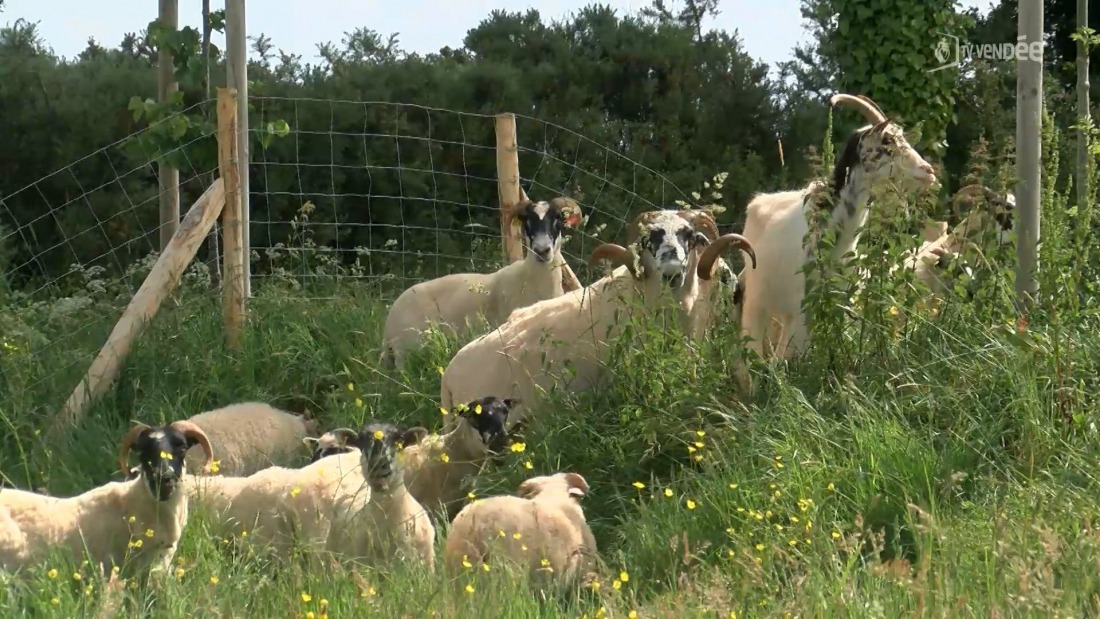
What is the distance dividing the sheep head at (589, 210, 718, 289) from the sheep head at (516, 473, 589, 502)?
141cm

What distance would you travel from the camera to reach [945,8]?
12.2 metres

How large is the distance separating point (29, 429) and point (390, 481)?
9.91ft

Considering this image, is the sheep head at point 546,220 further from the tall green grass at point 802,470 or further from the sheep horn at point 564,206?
the tall green grass at point 802,470

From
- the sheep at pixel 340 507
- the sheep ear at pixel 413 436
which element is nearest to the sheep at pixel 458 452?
the sheep ear at pixel 413 436

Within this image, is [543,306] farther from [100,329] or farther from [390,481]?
[100,329]

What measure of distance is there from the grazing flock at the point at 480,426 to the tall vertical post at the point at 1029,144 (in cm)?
16

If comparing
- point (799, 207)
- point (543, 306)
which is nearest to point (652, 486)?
point (543, 306)

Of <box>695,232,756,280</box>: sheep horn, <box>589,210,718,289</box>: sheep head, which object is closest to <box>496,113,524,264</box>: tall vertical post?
<box>589,210,718,289</box>: sheep head

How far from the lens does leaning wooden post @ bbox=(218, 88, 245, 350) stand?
9.19m

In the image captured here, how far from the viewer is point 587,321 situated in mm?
7891

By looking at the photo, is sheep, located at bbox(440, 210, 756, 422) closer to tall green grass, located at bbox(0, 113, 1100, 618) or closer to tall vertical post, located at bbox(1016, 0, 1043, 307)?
tall green grass, located at bbox(0, 113, 1100, 618)

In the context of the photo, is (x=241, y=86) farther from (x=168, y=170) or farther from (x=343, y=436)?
(x=343, y=436)

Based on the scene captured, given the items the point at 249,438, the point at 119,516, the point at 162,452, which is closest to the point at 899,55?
the point at 249,438

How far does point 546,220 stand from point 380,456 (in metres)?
3.24
